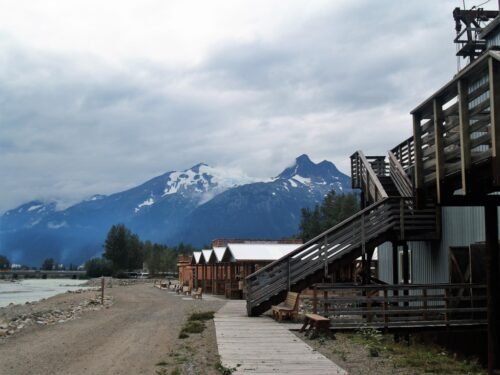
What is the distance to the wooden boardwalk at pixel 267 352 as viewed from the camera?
10016 mm

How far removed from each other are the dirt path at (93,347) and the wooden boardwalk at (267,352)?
1527 mm

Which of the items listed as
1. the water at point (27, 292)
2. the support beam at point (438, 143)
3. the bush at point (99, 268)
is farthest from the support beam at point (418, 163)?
the bush at point (99, 268)

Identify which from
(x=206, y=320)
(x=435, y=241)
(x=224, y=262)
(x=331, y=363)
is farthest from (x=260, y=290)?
(x=224, y=262)

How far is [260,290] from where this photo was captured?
64.0 ft

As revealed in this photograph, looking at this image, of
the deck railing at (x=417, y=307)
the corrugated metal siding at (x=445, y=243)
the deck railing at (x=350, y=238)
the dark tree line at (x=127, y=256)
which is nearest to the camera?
the deck railing at (x=417, y=307)

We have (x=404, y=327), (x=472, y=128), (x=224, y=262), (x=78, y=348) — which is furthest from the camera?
(x=224, y=262)

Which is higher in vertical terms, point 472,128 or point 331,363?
point 472,128

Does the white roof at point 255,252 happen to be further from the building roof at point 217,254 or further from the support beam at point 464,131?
the support beam at point 464,131

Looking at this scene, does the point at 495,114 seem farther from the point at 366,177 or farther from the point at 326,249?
the point at 366,177

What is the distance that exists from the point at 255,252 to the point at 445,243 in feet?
69.7

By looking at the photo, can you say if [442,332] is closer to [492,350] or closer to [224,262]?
[492,350]

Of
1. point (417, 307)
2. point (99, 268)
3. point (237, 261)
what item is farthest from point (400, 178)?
point (99, 268)

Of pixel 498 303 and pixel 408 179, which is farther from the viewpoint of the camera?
pixel 408 179

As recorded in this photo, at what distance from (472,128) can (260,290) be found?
11318 millimetres
